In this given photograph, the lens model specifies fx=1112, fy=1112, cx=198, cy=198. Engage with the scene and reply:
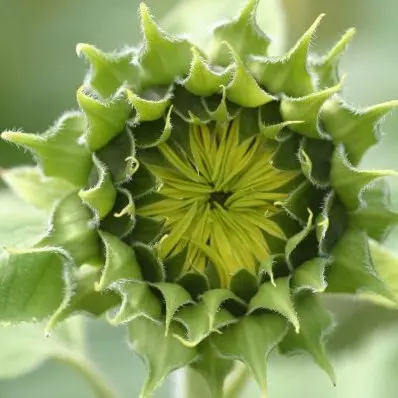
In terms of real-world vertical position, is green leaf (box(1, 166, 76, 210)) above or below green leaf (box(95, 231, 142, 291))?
above

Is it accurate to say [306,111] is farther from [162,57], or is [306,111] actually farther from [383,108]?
[162,57]

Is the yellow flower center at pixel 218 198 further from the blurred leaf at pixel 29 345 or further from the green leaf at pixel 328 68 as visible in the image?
the blurred leaf at pixel 29 345

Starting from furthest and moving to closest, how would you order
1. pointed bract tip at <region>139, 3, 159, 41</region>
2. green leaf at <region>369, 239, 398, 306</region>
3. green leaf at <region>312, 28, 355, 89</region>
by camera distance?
green leaf at <region>369, 239, 398, 306</region> → green leaf at <region>312, 28, 355, 89</region> → pointed bract tip at <region>139, 3, 159, 41</region>

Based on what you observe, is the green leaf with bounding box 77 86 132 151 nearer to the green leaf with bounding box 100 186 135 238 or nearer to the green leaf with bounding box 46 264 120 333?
the green leaf with bounding box 100 186 135 238

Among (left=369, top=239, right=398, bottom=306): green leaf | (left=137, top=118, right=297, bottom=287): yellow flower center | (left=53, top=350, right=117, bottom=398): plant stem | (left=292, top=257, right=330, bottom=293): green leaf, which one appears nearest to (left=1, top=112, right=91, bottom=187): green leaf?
(left=137, top=118, right=297, bottom=287): yellow flower center

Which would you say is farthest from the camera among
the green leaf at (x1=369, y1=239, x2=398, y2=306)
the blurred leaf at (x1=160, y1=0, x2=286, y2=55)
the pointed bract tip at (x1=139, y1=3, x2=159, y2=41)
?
the blurred leaf at (x1=160, y1=0, x2=286, y2=55)

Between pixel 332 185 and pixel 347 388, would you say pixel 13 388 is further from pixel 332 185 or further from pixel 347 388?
pixel 332 185

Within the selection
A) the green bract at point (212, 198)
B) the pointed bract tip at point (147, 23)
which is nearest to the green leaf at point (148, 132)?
the green bract at point (212, 198)

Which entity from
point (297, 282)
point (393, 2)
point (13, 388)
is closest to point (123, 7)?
point (393, 2)
